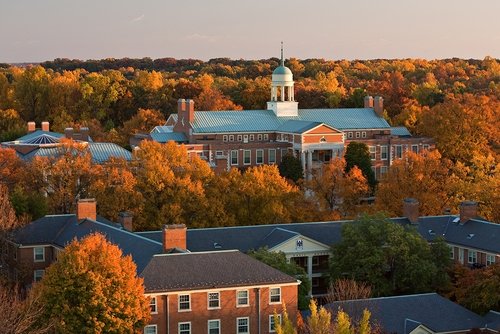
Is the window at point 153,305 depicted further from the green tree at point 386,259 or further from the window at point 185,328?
the green tree at point 386,259

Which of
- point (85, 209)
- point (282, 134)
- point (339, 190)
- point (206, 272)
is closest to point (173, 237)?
point (206, 272)

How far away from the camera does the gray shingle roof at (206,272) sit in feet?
159

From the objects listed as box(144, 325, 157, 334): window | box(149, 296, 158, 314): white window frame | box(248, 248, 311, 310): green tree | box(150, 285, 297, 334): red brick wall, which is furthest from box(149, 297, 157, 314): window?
box(248, 248, 311, 310): green tree

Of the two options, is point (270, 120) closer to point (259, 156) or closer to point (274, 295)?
point (259, 156)

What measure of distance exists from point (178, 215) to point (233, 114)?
4375 cm

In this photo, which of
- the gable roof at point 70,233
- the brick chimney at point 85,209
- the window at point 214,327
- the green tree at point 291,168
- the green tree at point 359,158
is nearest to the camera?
the window at point 214,327

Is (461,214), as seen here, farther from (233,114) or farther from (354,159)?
(233,114)

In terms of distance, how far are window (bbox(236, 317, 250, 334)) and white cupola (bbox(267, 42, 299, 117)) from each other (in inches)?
2575

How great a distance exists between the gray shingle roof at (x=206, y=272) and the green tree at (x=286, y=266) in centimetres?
488

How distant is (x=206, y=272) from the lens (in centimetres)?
4956

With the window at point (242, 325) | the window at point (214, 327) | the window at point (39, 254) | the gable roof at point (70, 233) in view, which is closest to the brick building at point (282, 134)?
the gable roof at point (70, 233)

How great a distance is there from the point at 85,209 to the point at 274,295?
15.4m

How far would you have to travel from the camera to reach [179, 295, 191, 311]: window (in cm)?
4881

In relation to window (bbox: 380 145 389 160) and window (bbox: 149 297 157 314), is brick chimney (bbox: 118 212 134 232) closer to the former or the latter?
window (bbox: 149 297 157 314)
